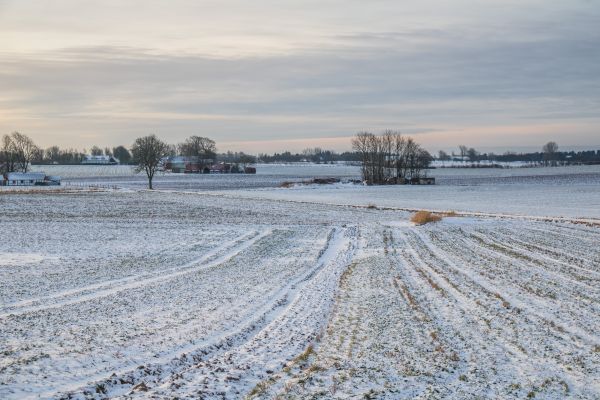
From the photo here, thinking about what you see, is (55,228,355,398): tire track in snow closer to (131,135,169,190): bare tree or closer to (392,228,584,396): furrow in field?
(392,228,584,396): furrow in field

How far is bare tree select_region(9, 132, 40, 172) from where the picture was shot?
14988 centimetres

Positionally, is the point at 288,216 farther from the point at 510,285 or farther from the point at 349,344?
the point at 349,344

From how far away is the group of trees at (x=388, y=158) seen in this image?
118 meters

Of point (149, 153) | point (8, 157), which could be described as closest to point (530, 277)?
point (149, 153)

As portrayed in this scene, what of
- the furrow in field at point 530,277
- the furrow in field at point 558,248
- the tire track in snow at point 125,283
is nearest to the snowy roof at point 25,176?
the tire track in snow at point 125,283

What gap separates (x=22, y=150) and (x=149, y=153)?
70298 millimetres

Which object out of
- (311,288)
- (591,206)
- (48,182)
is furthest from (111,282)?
(48,182)

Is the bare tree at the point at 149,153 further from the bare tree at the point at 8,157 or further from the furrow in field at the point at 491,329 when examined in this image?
the furrow in field at the point at 491,329

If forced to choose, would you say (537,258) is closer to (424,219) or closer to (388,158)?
(424,219)

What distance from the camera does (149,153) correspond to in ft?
332

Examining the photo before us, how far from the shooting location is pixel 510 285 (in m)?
17.1

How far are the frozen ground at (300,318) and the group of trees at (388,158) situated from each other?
8871 cm

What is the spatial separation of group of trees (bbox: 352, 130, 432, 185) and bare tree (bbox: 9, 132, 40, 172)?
262ft

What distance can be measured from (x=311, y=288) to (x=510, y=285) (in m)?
5.39
